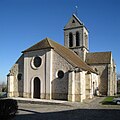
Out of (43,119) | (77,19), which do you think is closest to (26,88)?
(43,119)

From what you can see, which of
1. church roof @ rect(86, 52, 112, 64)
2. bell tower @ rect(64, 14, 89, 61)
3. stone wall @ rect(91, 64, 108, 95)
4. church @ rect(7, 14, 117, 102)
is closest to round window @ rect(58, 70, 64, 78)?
church @ rect(7, 14, 117, 102)

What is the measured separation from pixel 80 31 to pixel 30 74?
16.8m

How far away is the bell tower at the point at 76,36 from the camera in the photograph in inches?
1577

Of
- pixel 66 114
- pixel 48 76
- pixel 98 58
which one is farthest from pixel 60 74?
pixel 98 58

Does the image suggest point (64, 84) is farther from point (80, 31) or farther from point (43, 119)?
point (80, 31)

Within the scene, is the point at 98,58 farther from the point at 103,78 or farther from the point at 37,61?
the point at 37,61

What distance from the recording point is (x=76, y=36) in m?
41.1

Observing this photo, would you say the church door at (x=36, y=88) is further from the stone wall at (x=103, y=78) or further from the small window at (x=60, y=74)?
the stone wall at (x=103, y=78)

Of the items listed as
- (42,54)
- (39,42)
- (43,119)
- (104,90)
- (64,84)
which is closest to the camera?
(43,119)

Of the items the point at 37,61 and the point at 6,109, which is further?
the point at 37,61

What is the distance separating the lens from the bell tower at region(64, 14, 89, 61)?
131ft

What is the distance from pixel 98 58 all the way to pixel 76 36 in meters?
6.45

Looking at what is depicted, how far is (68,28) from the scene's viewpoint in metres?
41.4

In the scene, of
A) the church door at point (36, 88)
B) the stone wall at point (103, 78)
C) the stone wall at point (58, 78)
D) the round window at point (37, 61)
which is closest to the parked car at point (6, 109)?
the stone wall at point (58, 78)
